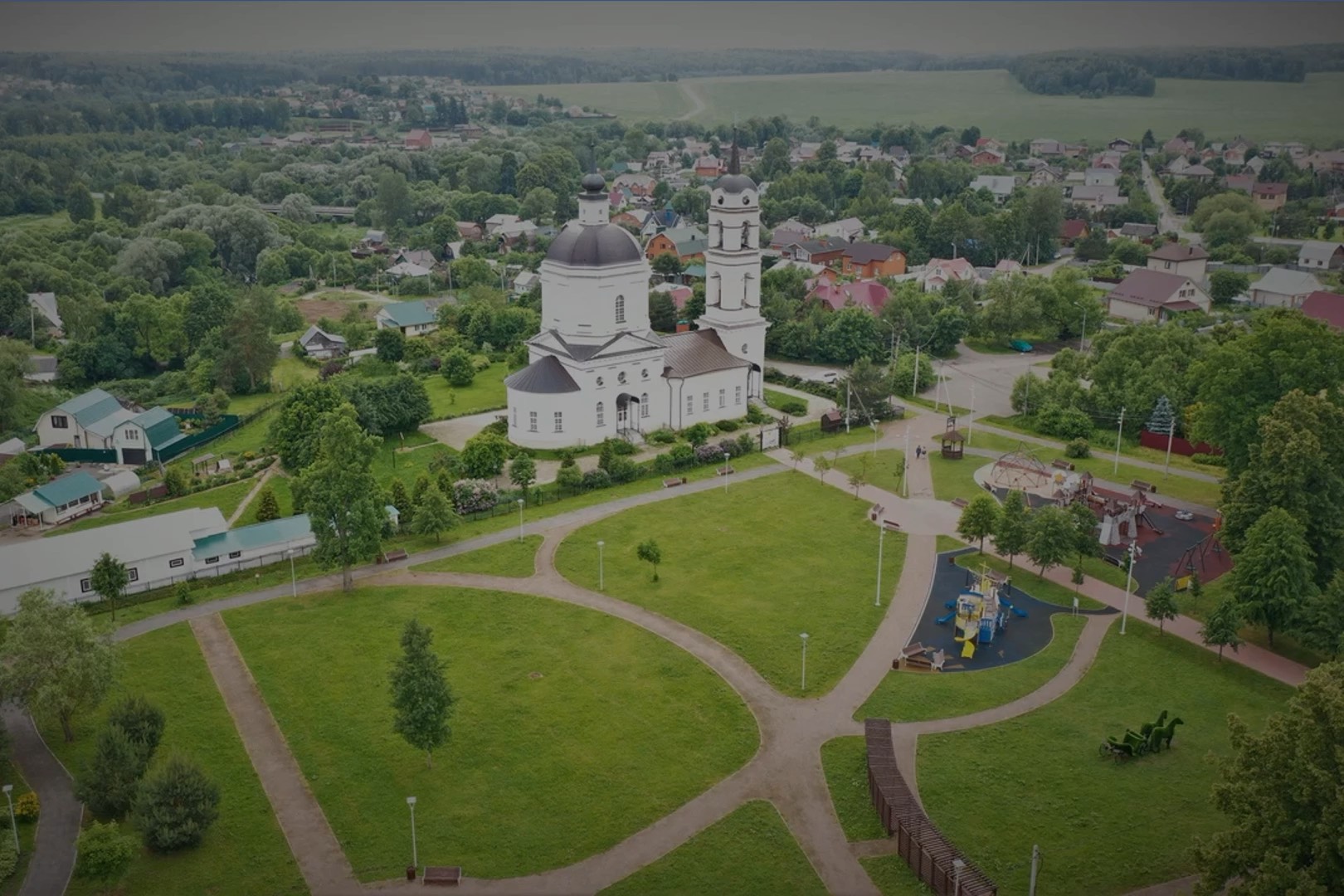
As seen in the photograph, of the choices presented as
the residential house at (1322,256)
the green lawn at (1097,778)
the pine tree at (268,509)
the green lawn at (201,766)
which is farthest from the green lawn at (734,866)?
the residential house at (1322,256)

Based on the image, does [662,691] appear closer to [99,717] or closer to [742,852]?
[742,852]

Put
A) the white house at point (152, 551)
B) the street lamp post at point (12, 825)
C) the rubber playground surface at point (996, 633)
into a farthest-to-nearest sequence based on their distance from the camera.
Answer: the white house at point (152, 551), the rubber playground surface at point (996, 633), the street lamp post at point (12, 825)

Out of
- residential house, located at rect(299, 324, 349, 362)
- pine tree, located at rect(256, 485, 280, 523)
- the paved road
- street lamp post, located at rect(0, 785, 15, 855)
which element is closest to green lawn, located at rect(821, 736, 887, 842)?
the paved road

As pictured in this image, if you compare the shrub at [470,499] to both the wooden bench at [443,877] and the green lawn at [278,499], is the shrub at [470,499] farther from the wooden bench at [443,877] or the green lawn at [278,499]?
the wooden bench at [443,877]

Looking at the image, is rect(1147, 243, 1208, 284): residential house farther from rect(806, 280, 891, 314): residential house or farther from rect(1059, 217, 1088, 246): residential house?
rect(806, 280, 891, 314): residential house

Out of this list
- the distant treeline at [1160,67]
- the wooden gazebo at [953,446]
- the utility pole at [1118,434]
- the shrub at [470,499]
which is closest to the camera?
the shrub at [470,499]
